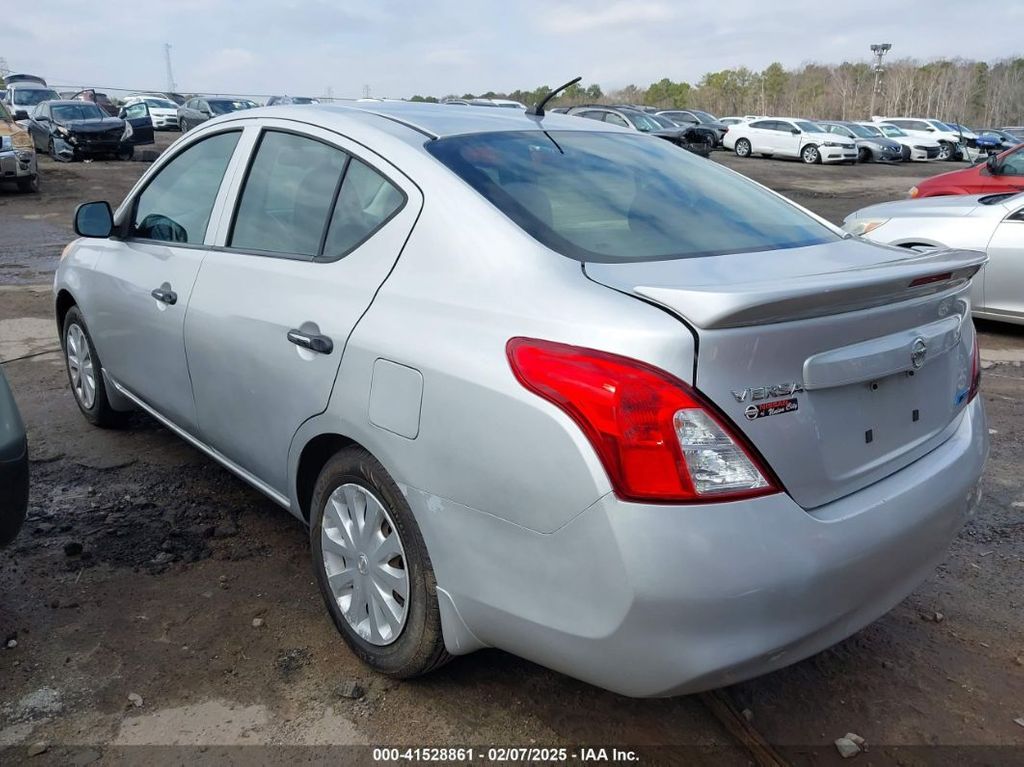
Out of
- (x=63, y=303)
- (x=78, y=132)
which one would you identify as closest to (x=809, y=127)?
(x=78, y=132)

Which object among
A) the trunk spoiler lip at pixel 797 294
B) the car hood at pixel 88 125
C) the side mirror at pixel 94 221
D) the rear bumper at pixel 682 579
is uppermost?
the car hood at pixel 88 125

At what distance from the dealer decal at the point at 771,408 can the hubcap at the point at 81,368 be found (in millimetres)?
3653

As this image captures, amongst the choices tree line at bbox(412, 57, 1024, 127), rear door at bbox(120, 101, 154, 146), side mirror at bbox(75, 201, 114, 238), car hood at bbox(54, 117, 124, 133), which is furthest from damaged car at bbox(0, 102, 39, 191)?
tree line at bbox(412, 57, 1024, 127)

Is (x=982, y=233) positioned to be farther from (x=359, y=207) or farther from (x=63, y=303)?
(x=63, y=303)

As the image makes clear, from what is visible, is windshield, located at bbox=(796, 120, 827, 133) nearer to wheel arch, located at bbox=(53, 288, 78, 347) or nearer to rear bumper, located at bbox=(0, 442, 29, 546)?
wheel arch, located at bbox=(53, 288, 78, 347)

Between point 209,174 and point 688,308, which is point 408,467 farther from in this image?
point 209,174

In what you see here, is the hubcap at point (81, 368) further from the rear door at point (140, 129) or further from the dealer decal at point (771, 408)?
the rear door at point (140, 129)

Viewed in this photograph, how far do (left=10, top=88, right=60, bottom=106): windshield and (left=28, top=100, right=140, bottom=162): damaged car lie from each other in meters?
7.04

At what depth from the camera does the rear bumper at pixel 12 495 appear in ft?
8.62

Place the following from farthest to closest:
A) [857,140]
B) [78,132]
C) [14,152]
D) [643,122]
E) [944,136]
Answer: [944,136] < [857,140] < [643,122] < [78,132] < [14,152]

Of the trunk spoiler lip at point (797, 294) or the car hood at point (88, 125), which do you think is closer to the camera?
the trunk spoiler lip at point (797, 294)

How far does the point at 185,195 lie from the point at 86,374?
1.47 meters

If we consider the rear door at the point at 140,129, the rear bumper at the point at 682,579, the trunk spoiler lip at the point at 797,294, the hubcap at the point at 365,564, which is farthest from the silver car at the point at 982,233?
the rear door at the point at 140,129

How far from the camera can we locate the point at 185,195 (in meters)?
3.67
